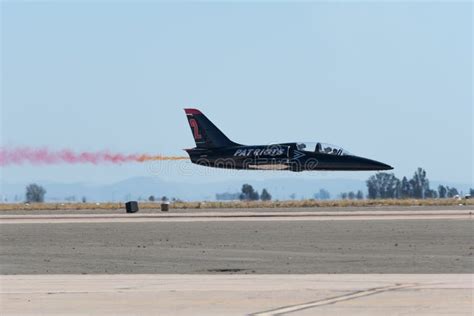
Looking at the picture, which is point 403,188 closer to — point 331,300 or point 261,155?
point 261,155

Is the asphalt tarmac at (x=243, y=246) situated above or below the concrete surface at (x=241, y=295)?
above

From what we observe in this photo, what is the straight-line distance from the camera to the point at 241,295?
20.3m

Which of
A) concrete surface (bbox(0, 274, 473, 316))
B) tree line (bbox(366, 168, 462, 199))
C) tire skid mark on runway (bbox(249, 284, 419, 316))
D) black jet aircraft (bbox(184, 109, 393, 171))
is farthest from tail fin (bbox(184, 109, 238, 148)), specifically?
tire skid mark on runway (bbox(249, 284, 419, 316))

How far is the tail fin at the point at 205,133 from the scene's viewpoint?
85.6 meters

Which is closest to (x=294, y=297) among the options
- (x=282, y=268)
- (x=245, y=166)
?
(x=282, y=268)

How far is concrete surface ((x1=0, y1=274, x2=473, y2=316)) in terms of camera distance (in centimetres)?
1823

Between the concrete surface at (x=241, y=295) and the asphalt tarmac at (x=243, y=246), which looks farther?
the asphalt tarmac at (x=243, y=246)

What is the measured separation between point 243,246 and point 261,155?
47.2m

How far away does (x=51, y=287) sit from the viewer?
22391 mm

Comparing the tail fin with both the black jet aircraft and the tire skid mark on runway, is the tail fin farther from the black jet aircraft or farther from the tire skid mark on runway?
the tire skid mark on runway

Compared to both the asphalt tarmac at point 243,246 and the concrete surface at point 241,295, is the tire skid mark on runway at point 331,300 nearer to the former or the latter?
the concrete surface at point 241,295

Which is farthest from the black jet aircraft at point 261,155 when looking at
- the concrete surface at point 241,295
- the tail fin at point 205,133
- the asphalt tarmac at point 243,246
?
the concrete surface at point 241,295

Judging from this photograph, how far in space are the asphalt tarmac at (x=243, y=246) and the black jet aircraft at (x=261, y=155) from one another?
94.1ft

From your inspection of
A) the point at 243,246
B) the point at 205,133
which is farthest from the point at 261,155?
the point at 243,246
